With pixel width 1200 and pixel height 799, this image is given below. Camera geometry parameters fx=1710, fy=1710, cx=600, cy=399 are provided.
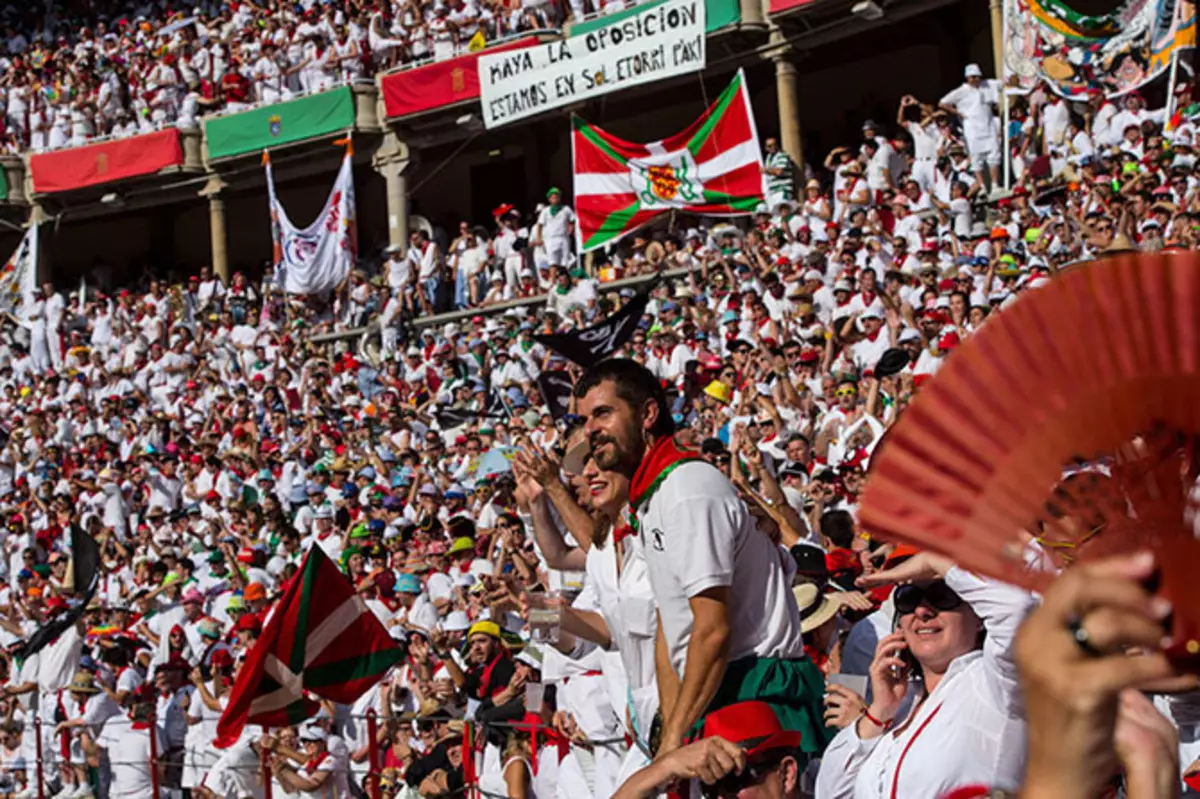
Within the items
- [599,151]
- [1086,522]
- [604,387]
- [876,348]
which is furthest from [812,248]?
[1086,522]

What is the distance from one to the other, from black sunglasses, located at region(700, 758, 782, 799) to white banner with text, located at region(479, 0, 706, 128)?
643 inches

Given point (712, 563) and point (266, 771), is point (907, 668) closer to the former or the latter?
point (712, 563)

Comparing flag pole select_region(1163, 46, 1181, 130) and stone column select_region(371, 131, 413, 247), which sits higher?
stone column select_region(371, 131, 413, 247)

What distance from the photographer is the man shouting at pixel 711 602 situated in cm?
359

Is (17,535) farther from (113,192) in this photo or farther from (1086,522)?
(1086,522)

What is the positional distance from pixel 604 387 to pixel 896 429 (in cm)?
272

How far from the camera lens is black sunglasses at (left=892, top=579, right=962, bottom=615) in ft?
10.4

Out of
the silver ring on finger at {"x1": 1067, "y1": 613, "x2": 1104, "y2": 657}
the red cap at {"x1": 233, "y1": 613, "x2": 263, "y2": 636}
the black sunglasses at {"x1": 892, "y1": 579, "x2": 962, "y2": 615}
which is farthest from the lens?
the red cap at {"x1": 233, "y1": 613, "x2": 263, "y2": 636}

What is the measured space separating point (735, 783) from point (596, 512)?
5.05ft

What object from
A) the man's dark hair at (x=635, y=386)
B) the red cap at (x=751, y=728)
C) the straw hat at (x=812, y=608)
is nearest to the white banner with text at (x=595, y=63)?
the straw hat at (x=812, y=608)

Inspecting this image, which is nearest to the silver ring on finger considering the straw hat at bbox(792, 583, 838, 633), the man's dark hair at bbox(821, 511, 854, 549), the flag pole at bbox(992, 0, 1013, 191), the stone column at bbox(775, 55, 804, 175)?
the straw hat at bbox(792, 583, 838, 633)

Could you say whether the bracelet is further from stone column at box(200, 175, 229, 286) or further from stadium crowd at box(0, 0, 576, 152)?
stone column at box(200, 175, 229, 286)

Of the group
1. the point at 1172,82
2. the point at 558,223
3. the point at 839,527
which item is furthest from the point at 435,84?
the point at 839,527

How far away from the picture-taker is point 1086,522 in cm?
131
